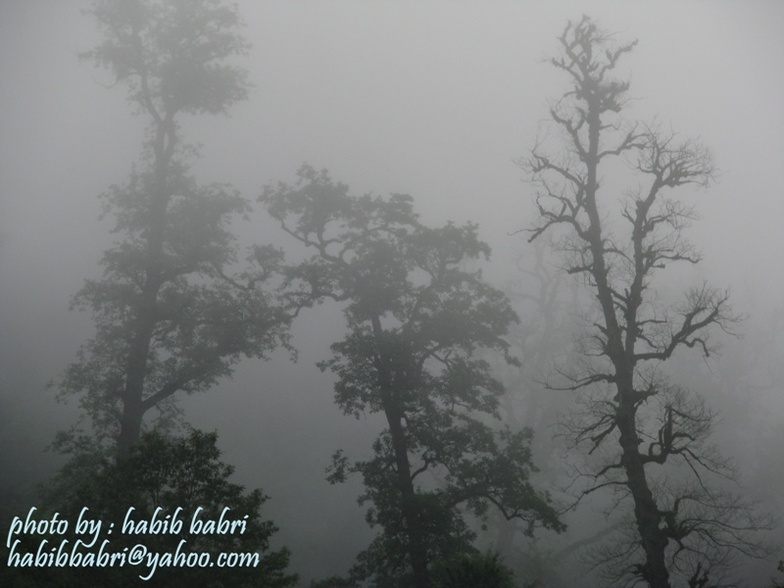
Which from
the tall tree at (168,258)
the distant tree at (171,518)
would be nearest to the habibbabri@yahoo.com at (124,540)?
the distant tree at (171,518)

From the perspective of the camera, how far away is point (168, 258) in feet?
61.0

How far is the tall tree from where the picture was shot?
17.6m

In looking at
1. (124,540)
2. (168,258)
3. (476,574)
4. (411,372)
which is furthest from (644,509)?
(168,258)

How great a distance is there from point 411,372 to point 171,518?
768cm

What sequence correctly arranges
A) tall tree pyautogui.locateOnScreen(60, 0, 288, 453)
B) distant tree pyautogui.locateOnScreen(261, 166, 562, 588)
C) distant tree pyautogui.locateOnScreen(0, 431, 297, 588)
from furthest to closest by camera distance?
tall tree pyautogui.locateOnScreen(60, 0, 288, 453) → distant tree pyautogui.locateOnScreen(261, 166, 562, 588) → distant tree pyautogui.locateOnScreen(0, 431, 297, 588)

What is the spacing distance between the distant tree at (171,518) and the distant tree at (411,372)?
5060mm

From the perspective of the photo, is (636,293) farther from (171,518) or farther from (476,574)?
(171,518)

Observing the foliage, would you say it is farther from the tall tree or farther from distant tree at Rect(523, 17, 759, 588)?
the tall tree

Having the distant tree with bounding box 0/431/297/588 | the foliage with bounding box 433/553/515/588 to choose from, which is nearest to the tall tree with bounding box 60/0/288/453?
the distant tree with bounding box 0/431/297/588

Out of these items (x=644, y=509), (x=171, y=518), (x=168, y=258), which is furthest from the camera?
(x=168, y=258)

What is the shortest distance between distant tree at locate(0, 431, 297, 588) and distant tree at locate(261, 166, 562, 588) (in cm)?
506

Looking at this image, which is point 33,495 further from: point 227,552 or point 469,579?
point 469,579

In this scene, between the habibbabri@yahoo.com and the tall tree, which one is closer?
the habibbabri@yahoo.com

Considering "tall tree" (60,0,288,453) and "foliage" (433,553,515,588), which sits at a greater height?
"tall tree" (60,0,288,453)
